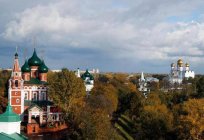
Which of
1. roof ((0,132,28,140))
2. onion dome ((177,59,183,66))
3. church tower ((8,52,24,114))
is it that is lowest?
roof ((0,132,28,140))

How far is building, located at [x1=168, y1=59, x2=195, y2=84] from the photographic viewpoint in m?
120

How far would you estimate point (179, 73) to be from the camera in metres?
121

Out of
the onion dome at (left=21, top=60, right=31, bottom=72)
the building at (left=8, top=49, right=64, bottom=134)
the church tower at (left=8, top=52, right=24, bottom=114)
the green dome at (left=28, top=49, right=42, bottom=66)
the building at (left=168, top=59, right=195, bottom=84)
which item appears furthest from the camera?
the building at (left=168, top=59, right=195, bottom=84)

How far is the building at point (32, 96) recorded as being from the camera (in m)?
49.5

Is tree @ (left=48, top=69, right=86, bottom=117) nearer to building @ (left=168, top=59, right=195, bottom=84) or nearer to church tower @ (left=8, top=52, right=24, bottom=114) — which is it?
church tower @ (left=8, top=52, right=24, bottom=114)

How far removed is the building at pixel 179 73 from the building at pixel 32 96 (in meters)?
68.6

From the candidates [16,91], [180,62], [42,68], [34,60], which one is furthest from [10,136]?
[180,62]

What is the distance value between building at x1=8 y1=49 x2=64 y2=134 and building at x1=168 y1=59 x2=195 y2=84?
6863 centimetres

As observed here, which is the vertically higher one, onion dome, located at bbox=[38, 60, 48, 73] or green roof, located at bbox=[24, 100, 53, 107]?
onion dome, located at bbox=[38, 60, 48, 73]

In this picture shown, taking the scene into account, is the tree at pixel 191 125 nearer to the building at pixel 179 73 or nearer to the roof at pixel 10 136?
the roof at pixel 10 136

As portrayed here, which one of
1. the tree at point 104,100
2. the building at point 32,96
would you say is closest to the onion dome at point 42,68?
the building at point 32,96

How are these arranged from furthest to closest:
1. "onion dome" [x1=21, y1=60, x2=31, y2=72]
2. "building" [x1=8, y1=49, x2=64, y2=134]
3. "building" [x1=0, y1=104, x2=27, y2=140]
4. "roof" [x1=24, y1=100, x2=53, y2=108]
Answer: "onion dome" [x1=21, y1=60, x2=31, y2=72] → "roof" [x1=24, y1=100, x2=53, y2=108] → "building" [x1=8, y1=49, x2=64, y2=134] → "building" [x1=0, y1=104, x2=27, y2=140]

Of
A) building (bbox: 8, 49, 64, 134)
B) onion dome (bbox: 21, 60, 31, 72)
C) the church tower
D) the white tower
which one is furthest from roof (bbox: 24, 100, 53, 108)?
the white tower

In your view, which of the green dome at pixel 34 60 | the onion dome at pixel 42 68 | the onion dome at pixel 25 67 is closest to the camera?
the onion dome at pixel 25 67
